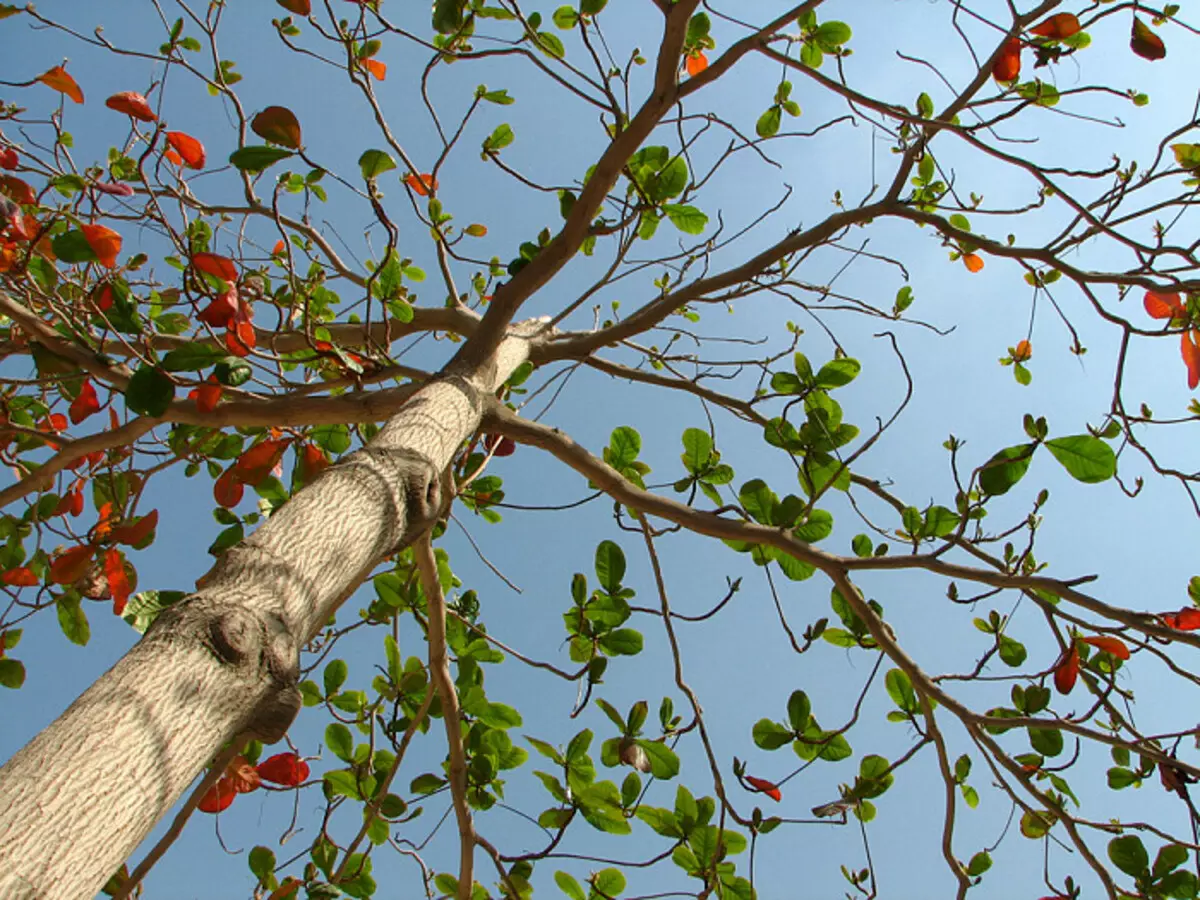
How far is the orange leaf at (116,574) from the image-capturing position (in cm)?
188

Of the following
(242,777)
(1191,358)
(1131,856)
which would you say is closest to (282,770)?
(242,777)

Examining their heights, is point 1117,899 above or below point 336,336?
below

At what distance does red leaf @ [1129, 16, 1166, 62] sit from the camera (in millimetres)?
1843

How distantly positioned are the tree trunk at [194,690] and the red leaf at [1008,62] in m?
1.87

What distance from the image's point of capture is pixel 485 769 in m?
→ 1.95

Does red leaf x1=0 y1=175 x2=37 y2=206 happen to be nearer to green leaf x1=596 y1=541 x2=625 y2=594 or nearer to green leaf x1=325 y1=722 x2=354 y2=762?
green leaf x1=325 y1=722 x2=354 y2=762

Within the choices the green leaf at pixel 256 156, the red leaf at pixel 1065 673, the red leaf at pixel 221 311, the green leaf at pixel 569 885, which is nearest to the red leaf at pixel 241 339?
the red leaf at pixel 221 311

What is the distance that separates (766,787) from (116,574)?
166 cm

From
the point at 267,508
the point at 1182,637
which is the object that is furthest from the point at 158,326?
the point at 1182,637

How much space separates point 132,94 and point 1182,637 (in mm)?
2355

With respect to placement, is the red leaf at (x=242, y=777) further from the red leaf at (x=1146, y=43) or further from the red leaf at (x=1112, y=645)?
the red leaf at (x=1146, y=43)

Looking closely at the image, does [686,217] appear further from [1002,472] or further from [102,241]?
[102,241]

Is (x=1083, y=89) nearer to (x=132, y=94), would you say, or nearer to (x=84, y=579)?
(x=132, y=94)

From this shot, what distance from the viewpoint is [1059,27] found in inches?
76.4
